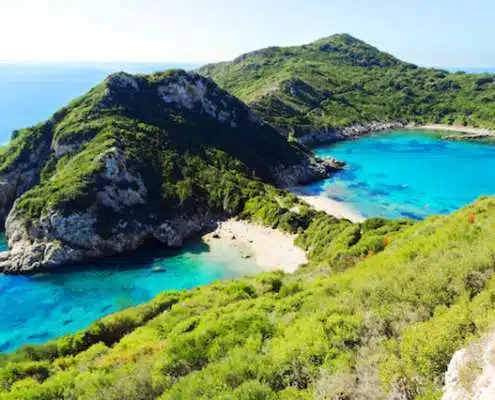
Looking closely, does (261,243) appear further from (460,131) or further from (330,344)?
(460,131)

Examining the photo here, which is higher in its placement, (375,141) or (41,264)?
(375,141)

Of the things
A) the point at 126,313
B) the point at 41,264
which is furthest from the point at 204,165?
the point at 126,313

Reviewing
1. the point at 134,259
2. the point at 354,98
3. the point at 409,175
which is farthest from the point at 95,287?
the point at 354,98

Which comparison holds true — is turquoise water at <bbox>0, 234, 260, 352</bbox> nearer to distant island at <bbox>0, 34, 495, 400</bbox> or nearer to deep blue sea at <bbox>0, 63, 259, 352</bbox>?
deep blue sea at <bbox>0, 63, 259, 352</bbox>

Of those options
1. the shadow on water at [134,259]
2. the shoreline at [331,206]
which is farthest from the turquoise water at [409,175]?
the shadow on water at [134,259]

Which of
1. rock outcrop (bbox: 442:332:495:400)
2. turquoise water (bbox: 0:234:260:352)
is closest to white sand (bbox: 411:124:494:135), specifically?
turquoise water (bbox: 0:234:260:352)

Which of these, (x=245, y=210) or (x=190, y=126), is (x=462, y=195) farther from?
(x=190, y=126)
